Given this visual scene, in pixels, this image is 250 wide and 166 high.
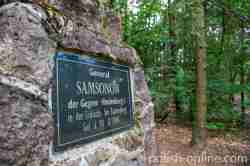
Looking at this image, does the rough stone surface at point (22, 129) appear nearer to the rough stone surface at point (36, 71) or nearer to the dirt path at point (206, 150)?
the rough stone surface at point (36, 71)

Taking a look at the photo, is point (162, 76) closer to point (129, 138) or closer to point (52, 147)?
point (129, 138)

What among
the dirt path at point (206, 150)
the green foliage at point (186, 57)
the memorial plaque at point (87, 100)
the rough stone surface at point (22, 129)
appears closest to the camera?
the rough stone surface at point (22, 129)

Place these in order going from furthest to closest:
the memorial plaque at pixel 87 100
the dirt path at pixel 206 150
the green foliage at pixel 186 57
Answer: the green foliage at pixel 186 57 → the dirt path at pixel 206 150 → the memorial plaque at pixel 87 100

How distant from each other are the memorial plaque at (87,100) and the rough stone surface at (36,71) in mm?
66

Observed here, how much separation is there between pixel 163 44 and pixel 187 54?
3.33ft

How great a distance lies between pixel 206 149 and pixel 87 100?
14.6 feet

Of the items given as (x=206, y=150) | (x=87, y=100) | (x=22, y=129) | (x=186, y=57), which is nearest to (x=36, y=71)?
(x=22, y=129)

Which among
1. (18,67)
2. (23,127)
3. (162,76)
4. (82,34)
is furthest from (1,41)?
(162,76)

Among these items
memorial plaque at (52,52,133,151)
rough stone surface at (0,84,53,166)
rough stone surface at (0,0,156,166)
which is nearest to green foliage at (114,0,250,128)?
memorial plaque at (52,52,133,151)

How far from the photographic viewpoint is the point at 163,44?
8484 millimetres

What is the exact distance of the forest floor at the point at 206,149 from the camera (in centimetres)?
443

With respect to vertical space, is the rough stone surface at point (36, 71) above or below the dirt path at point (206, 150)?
above

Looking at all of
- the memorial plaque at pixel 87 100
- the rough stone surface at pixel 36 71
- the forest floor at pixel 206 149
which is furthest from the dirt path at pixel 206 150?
the rough stone surface at pixel 36 71

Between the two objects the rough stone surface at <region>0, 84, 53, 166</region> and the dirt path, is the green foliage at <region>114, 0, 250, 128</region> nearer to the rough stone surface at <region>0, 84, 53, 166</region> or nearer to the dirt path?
the dirt path
